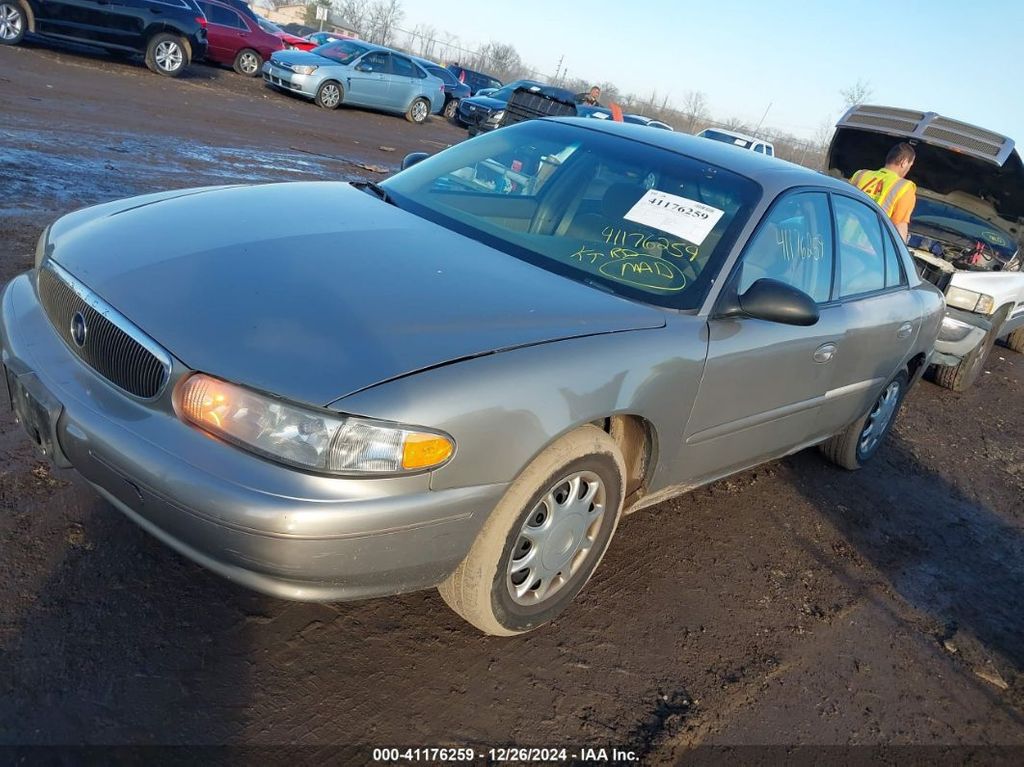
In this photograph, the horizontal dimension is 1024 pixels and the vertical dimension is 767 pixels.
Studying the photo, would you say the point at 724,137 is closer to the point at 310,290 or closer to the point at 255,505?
the point at 310,290

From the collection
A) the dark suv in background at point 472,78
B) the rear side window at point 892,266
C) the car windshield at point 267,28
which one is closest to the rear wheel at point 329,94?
the car windshield at point 267,28

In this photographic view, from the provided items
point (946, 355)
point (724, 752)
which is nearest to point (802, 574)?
point (724, 752)

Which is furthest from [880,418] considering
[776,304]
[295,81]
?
[295,81]

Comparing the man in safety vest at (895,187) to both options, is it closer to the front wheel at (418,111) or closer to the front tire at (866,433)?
the front tire at (866,433)

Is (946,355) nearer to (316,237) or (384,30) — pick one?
(316,237)

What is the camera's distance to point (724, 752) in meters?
2.41

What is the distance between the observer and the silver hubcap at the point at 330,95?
16641 millimetres

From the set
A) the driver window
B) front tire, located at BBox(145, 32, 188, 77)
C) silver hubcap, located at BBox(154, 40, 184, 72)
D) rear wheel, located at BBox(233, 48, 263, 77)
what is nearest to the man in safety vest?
the driver window

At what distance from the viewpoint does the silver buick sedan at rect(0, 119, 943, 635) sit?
202 centimetres

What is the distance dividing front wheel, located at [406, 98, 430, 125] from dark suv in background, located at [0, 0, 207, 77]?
527 cm

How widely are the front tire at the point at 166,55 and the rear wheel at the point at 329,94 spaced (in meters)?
2.70

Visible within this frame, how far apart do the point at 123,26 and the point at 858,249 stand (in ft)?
44.7

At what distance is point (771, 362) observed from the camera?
314cm

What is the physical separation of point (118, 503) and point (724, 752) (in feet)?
6.26
